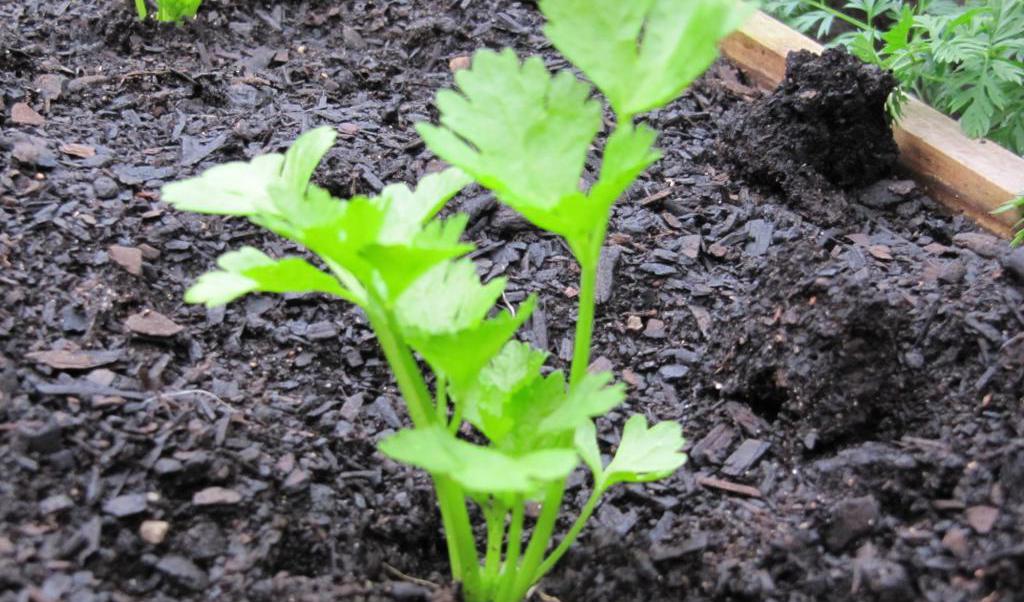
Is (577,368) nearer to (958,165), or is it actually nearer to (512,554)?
(512,554)

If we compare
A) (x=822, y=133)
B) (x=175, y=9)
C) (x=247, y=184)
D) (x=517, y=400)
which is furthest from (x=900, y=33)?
(x=175, y=9)

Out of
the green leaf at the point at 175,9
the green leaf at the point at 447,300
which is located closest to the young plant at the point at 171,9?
the green leaf at the point at 175,9

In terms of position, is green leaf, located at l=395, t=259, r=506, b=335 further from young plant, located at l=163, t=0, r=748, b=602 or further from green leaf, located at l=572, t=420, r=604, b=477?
green leaf, located at l=572, t=420, r=604, b=477

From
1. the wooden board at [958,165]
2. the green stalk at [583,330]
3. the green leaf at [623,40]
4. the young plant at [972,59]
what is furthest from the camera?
the young plant at [972,59]

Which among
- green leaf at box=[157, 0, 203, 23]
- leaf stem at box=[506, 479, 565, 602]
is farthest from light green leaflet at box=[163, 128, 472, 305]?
green leaf at box=[157, 0, 203, 23]

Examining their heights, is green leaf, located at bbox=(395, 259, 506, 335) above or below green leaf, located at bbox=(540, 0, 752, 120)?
below

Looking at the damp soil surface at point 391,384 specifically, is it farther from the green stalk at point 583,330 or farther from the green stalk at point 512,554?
the green stalk at point 583,330

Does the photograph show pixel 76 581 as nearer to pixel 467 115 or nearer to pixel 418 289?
pixel 418 289
